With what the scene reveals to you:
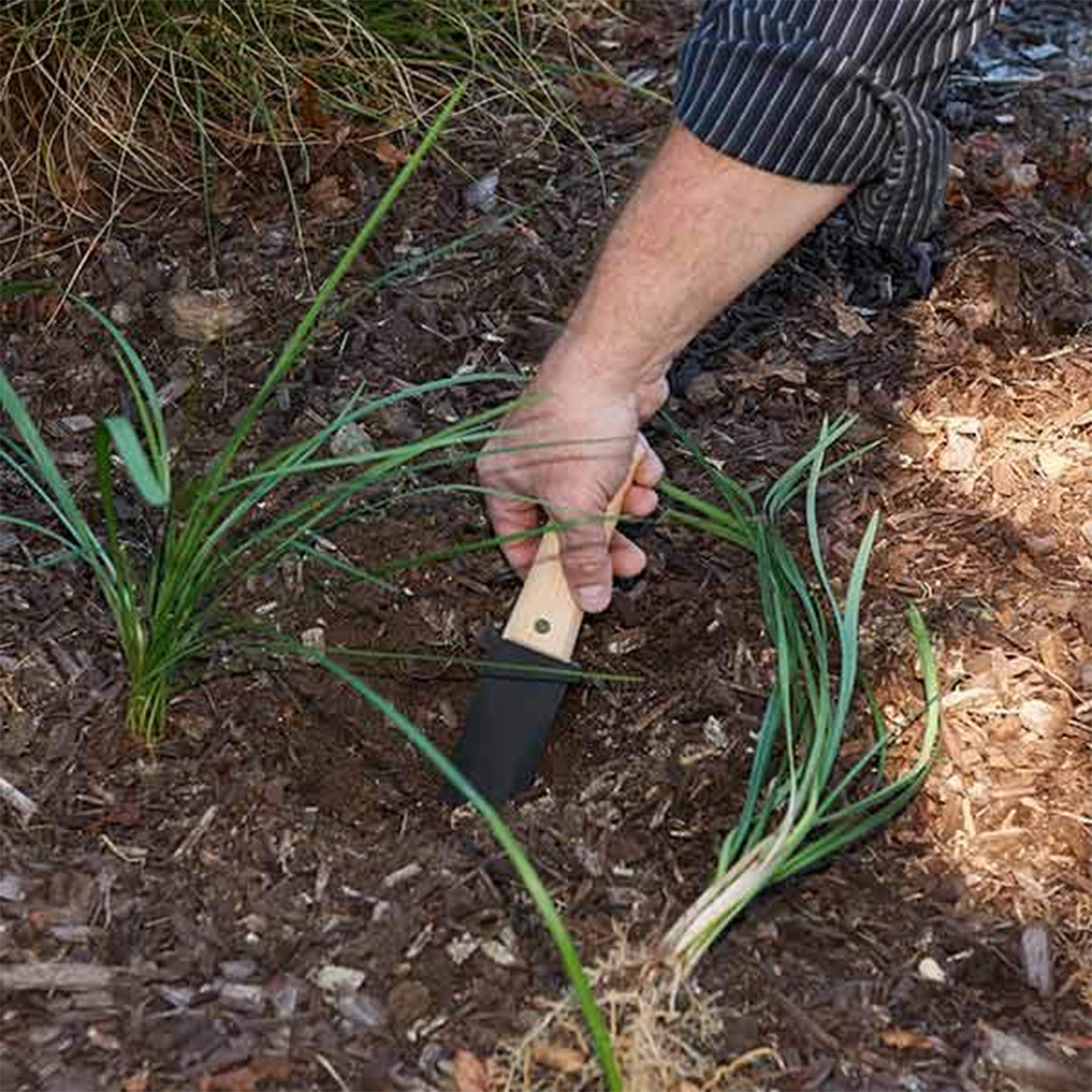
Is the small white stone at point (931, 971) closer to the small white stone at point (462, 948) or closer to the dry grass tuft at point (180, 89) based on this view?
the small white stone at point (462, 948)

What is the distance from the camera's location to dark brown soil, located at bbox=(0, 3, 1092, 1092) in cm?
180

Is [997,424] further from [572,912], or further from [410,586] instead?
→ [572,912]

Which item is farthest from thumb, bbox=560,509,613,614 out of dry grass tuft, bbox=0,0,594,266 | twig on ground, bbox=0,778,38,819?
dry grass tuft, bbox=0,0,594,266

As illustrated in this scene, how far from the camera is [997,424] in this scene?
8.14 feet

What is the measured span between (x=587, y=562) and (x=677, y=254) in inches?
14.2

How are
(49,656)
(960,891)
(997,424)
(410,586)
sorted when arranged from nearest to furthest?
(960,891) < (49,656) < (410,586) < (997,424)

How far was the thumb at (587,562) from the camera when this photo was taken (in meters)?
2.05

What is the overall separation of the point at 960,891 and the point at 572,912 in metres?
0.41

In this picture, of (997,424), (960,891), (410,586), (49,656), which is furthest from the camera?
(997,424)

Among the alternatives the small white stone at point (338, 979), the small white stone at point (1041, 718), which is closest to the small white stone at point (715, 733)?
the small white stone at point (1041, 718)

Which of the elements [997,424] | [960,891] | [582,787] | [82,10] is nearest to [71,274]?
[82,10]

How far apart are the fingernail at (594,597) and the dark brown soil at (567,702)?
0.14 metres

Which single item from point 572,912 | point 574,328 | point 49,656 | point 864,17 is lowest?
point 49,656

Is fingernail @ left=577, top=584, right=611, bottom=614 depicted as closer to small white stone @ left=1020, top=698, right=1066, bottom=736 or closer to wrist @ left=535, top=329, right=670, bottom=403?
wrist @ left=535, top=329, right=670, bottom=403
